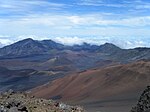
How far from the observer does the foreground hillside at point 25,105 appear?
15.8 metres

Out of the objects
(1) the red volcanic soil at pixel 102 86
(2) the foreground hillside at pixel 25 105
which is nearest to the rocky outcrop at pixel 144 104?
(2) the foreground hillside at pixel 25 105

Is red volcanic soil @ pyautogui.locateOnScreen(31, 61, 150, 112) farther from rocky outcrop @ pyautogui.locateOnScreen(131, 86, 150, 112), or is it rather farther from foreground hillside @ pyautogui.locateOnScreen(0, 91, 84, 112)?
foreground hillside @ pyautogui.locateOnScreen(0, 91, 84, 112)

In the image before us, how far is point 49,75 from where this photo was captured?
175625 mm

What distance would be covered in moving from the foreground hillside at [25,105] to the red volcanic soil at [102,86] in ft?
210

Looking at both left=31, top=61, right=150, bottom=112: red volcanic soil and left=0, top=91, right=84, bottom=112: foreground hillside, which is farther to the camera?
left=31, top=61, right=150, bottom=112: red volcanic soil

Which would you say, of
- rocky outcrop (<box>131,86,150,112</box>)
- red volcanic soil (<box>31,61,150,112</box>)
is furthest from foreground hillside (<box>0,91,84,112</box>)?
red volcanic soil (<box>31,61,150,112</box>)

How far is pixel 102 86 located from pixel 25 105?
93748 millimetres

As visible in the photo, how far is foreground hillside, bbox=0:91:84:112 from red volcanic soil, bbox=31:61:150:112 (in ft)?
210

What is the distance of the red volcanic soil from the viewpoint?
9369 cm

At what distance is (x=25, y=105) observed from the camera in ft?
52.7

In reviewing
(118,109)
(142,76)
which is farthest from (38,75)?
(118,109)

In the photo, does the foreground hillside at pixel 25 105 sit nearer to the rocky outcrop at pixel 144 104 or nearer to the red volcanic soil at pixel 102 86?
the rocky outcrop at pixel 144 104

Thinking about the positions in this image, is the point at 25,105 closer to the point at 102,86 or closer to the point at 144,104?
the point at 144,104

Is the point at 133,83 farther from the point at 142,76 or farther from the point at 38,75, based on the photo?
the point at 38,75
